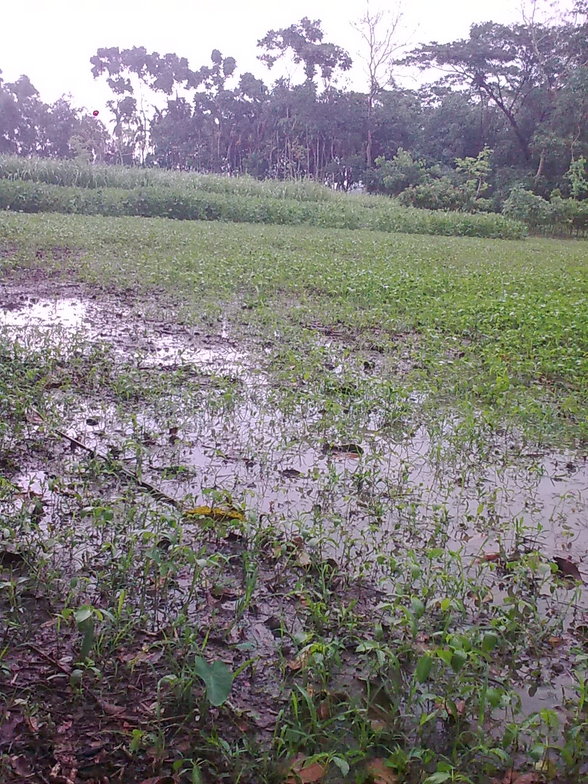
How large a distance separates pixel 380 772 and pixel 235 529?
37.8 inches

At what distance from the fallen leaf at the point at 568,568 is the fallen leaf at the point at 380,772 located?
37.7 inches

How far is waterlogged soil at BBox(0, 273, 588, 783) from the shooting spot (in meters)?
1.45

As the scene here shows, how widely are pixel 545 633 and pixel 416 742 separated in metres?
0.53

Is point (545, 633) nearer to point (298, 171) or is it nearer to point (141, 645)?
point (141, 645)

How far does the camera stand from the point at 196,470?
2592mm

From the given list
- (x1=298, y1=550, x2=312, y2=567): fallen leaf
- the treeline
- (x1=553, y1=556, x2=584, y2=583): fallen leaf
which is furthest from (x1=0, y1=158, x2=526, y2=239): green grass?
(x1=553, y1=556, x2=584, y2=583): fallen leaf

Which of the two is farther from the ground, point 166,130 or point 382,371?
point 166,130

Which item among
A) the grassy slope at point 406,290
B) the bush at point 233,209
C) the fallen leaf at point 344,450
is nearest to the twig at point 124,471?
the fallen leaf at point 344,450

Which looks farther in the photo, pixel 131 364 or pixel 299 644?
pixel 131 364

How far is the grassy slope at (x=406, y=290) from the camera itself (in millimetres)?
3943

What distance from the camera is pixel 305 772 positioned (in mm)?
1288

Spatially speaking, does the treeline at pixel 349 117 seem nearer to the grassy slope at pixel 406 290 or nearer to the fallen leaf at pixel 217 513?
the grassy slope at pixel 406 290

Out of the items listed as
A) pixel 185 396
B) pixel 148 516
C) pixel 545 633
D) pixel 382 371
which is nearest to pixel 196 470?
pixel 148 516

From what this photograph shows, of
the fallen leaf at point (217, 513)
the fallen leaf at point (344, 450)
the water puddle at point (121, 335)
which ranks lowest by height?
the fallen leaf at point (217, 513)
